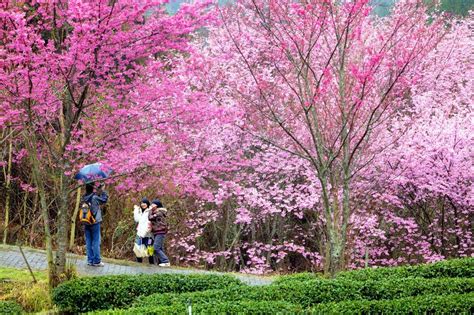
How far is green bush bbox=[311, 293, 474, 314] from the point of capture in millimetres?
6648

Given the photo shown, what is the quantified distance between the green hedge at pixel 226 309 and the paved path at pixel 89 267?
354 centimetres

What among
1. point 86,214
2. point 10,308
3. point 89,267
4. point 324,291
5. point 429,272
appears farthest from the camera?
point 89,267

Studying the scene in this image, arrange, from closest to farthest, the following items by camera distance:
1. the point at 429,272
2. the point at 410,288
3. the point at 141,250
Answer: the point at 410,288, the point at 429,272, the point at 141,250

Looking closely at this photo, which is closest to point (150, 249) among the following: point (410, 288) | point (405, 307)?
point (410, 288)

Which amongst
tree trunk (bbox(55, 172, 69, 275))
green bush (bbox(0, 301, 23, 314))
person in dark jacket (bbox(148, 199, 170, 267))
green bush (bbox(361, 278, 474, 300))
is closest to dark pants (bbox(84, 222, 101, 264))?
person in dark jacket (bbox(148, 199, 170, 267))

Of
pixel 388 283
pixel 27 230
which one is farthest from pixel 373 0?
pixel 27 230

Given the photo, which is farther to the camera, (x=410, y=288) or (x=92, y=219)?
(x=92, y=219)

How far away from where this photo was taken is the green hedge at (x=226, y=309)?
20.8ft

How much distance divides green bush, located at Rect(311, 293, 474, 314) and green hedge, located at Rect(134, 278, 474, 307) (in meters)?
0.71

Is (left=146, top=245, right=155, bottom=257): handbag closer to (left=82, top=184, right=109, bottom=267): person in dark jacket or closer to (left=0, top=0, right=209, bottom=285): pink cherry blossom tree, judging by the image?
(left=82, top=184, right=109, bottom=267): person in dark jacket

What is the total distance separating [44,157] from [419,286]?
7.82 meters

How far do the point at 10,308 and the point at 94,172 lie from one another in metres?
2.36

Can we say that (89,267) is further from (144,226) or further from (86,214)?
(144,226)

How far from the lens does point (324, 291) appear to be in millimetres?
7727
